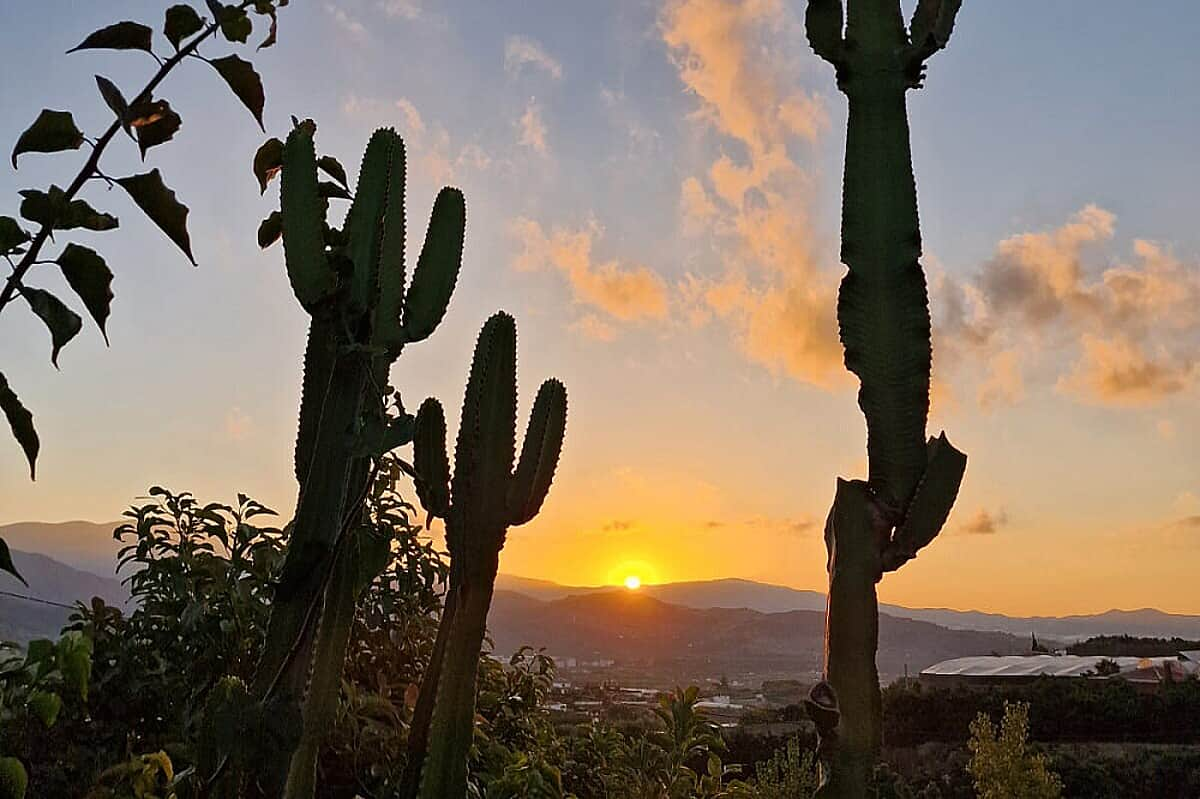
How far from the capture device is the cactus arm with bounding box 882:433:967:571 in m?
1.32

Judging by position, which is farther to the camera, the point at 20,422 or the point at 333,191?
the point at 333,191

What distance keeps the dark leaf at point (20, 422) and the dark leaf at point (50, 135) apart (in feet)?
0.95

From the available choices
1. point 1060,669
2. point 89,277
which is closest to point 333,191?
point 89,277

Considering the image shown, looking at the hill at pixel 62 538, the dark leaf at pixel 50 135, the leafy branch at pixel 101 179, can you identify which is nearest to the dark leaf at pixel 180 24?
the leafy branch at pixel 101 179

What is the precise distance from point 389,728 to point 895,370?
164 cm

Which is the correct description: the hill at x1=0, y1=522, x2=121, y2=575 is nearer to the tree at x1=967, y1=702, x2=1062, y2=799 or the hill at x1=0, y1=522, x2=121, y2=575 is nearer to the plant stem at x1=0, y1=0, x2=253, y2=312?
the tree at x1=967, y1=702, x2=1062, y2=799

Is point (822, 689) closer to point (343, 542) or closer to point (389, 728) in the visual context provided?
point (343, 542)

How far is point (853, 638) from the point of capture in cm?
130

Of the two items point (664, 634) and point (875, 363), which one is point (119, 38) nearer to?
point (875, 363)

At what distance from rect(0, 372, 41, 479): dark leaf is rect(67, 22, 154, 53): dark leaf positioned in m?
0.43

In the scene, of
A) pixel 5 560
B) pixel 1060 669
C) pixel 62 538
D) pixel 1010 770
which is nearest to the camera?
pixel 5 560

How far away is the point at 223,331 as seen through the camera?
7.88 ft

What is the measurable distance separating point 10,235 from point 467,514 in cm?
76

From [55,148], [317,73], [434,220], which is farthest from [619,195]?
[55,148]
